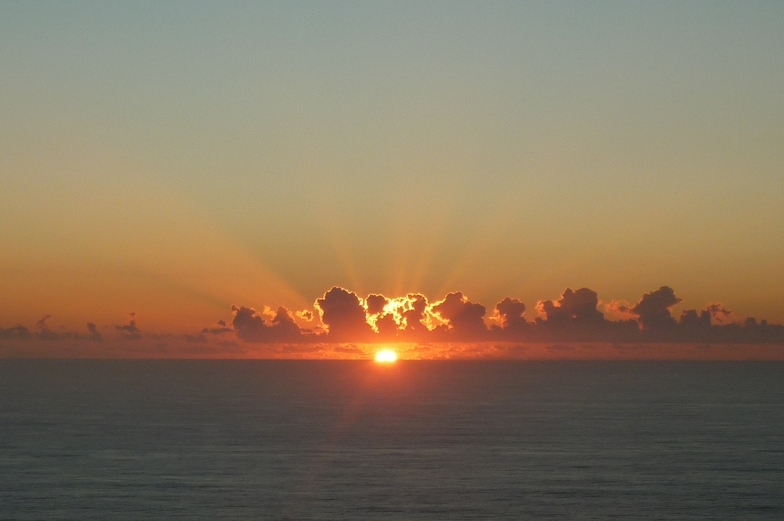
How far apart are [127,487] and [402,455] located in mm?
35104

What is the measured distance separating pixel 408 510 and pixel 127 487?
29.2 meters

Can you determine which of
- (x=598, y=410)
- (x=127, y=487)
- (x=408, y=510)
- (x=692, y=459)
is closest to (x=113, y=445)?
(x=127, y=487)

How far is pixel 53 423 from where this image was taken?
154375 mm

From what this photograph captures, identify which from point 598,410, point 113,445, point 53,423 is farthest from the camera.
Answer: point 598,410

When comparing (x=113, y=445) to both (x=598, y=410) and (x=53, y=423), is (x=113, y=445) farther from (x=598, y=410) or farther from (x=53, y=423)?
(x=598, y=410)

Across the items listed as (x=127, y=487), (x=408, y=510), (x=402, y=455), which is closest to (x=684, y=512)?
(x=408, y=510)

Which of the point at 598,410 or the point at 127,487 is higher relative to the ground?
the point at 598,410

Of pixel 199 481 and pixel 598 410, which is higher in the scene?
pixel 598 410

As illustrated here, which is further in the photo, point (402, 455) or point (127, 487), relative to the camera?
point (402, 455)

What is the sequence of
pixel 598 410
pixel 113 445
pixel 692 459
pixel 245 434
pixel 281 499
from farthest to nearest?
pixel 598 410 → pixel 245 434 → pixel 113 445 → pixel 692 459 → pixel 281 499

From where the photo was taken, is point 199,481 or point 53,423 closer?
point 199,481

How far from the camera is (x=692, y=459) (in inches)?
4434

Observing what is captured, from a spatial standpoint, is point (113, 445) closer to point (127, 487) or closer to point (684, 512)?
point (127, 487)

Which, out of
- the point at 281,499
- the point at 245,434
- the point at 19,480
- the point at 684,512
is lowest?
the point at 684,512
